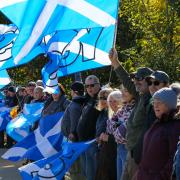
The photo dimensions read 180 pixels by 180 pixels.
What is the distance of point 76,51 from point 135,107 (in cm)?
210

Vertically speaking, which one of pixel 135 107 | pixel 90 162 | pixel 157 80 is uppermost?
pixel 157 80

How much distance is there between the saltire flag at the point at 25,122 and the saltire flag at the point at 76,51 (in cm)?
255

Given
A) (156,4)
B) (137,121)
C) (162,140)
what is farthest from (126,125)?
(156,4)

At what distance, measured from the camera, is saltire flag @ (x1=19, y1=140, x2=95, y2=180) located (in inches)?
293

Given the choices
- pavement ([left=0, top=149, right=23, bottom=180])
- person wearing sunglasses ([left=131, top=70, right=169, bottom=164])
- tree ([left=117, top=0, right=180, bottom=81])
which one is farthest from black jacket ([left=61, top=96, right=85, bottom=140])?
tree ([left=117, top=0, right=180, bottom=81])

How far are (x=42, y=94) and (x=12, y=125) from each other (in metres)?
0.83

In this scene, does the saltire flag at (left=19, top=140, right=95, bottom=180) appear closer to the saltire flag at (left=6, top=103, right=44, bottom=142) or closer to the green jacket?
the green jacket

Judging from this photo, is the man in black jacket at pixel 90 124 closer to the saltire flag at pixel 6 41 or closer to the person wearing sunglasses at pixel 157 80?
the person wearing sunglasses at pixel 157 80

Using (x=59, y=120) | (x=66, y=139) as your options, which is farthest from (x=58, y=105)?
(x=66, y=139)

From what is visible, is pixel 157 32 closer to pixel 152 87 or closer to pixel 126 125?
pixel 126 125

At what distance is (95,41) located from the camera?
25.2 feet

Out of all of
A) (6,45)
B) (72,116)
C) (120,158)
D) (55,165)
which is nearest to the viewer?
(120,158)

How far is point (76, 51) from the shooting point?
26.0ft

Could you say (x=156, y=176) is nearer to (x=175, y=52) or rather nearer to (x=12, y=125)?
(x=12, y=125)
